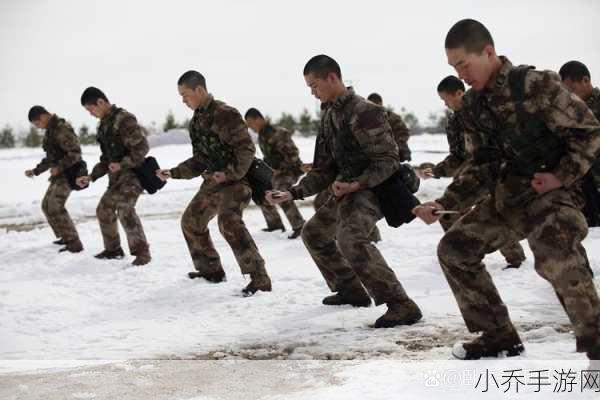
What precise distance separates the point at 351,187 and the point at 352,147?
358 millimetres

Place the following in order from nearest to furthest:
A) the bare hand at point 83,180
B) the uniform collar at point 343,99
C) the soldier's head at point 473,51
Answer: the soldier's head at point 473,51 → the uniform collar at point 343,99 → the bare hand at point 83,180

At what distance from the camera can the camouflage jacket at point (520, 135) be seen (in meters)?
3.08

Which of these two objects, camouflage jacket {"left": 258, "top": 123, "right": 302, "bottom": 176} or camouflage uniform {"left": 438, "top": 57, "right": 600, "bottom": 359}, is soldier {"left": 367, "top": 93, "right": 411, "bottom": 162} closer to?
camouflage jacket {"left": 258, "top": 123, "right": 302, "bottom": 176}

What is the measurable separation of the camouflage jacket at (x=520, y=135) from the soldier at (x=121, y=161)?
5173 mm

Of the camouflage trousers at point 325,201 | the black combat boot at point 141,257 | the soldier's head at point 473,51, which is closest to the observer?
the soldier's head at point 473,51

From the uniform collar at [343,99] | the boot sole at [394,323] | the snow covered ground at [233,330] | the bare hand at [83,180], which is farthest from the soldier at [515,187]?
the bare hand at [83,180]

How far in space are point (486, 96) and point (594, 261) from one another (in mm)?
3567

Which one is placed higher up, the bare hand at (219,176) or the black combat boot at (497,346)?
the bare hand at (219,176)

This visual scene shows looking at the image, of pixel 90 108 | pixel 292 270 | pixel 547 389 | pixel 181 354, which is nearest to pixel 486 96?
pixel 547 389

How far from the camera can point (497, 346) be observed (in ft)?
11.5

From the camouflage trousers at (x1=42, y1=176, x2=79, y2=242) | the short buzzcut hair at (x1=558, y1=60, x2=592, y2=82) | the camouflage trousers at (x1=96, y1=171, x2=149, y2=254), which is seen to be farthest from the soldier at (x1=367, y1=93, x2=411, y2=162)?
the camouflage trousers at (x1=42, y1=176, x2=79, y2=242)

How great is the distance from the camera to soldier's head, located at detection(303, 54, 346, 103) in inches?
193

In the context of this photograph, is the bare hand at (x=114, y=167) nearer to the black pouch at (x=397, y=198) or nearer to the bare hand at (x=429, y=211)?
the black pouch at (x=397, y=198)

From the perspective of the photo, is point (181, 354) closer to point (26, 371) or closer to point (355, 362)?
point (26, 371)
